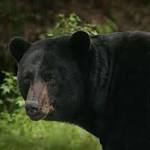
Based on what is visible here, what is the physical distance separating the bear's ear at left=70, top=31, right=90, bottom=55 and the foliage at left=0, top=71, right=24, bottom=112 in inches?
118

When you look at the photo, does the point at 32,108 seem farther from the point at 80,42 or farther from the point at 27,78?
the point at 80,42

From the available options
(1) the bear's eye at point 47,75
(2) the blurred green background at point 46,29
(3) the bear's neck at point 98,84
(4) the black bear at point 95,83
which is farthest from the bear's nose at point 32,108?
(2) the blurred green background at point 46,29

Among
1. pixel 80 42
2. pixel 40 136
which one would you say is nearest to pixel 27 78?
pixel 80 42

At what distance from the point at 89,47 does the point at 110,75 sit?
33 cm

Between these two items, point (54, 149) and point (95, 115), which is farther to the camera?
point (54, 149)

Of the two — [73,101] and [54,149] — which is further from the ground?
[73,101]

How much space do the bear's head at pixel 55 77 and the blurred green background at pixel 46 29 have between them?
72.2 inches

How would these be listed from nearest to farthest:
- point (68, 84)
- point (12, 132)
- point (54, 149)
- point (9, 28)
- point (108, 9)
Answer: point (68, 84) → point (54, 149) → point (12, 132) → point (9, 28) → point (108, 9)

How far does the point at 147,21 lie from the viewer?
16.9m

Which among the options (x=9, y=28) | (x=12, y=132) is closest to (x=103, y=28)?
(x=9, y=28)

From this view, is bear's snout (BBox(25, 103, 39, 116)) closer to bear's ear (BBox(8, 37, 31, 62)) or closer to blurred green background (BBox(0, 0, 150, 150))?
bear's ear (BBox(8, 37, 31, 62))

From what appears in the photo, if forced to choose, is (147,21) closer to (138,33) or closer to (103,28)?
(103,28)

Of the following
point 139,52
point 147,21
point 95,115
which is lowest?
point 147,21

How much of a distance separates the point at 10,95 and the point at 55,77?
4494 millimetres
